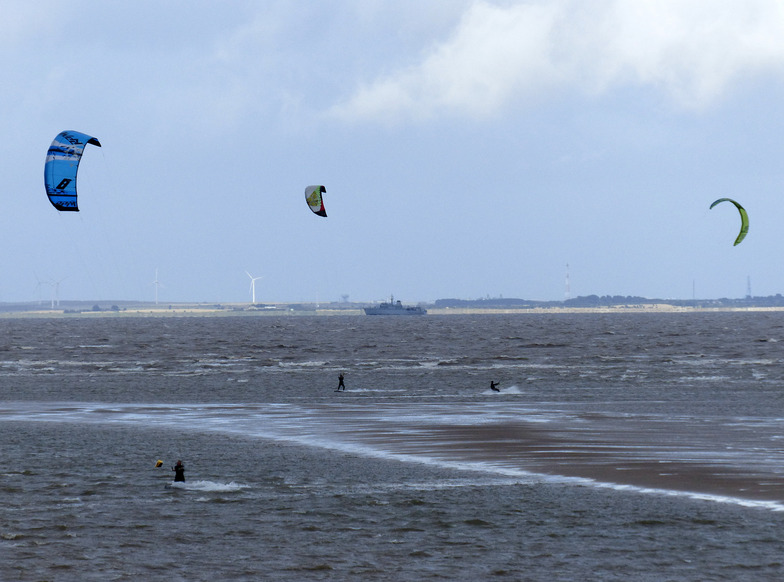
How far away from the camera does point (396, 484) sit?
72.5 ft

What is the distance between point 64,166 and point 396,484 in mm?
31084

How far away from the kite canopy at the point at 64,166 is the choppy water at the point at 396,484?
9138mm

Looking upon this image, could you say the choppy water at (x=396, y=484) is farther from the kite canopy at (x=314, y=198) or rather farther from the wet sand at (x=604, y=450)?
the kite canopy at (x=314, y=198)

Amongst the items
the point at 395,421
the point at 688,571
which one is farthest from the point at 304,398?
the point at 688,571

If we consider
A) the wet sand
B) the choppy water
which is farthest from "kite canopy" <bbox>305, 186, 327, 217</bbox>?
the wet sand

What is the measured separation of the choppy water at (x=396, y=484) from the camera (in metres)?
15.8

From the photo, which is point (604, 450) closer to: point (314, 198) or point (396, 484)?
point (396, 484)

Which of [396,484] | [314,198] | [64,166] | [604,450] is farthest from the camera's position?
[314,198]

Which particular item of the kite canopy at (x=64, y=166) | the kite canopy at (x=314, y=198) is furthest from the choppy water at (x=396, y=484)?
the kite canopy at (x=314, y=198)

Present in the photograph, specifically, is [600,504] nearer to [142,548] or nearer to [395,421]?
[142,548]

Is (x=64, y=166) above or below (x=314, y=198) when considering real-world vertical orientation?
below

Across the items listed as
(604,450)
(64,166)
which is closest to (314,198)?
(64,166)

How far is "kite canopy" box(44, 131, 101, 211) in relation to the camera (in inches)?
1853

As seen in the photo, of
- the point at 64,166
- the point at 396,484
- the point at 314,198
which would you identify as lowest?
the point at 396,484
